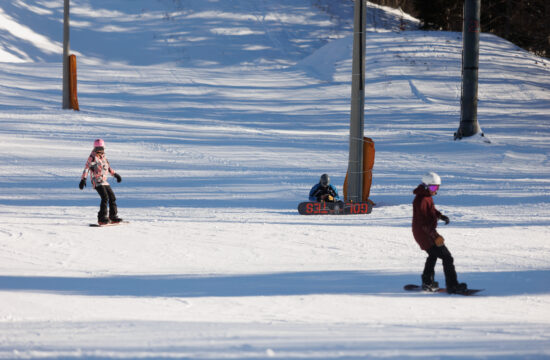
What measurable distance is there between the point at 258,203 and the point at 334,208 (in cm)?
173

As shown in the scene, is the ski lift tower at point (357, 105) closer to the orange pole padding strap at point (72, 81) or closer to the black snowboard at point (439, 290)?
the black snowboard at point (439, 290)

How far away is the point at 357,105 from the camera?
13133mm

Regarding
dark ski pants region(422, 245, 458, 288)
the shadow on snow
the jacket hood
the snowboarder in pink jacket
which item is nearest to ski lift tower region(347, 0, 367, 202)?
the snowboarder in pink jacket

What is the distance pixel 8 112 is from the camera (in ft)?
75.0

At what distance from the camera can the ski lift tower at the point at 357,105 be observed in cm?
1296

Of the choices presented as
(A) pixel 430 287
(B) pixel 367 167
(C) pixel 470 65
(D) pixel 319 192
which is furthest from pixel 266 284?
(C) pixel 470 65

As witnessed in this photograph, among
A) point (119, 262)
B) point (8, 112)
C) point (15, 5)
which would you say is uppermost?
point (15, 5)

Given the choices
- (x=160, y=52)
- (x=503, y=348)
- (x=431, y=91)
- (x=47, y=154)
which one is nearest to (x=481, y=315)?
(x=503, y=348)

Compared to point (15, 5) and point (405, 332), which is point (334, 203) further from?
point (15, 5)

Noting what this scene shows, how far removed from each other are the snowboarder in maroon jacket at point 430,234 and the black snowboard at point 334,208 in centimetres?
537

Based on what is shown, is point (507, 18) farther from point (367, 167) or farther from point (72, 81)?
point (367, 167)

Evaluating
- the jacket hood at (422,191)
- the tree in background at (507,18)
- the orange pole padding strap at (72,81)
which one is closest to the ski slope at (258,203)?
the orange pole padding strap at (72,81)

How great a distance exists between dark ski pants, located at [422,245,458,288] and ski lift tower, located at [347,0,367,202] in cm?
596

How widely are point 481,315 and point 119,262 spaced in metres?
4.33
